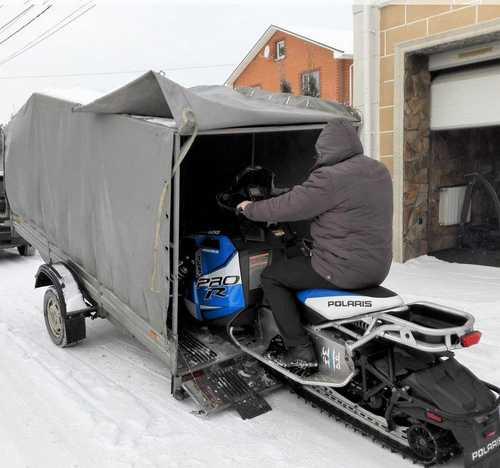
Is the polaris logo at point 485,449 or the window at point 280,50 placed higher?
the window at point 280,50

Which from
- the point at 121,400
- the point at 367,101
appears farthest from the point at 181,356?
the point at 367,101

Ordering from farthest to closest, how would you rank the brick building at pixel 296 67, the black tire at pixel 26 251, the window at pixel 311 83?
the window at pixel 311 83 → the brick building at pixel 296 67 → the black tire at pixel 26 251

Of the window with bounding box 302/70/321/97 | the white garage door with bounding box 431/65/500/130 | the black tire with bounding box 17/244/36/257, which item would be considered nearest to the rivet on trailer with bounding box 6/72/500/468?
the white garage door with bounding box 431/65/500/130

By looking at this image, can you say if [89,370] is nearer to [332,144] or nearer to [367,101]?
[332,144]

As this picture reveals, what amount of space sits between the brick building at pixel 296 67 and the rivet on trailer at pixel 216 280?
51.2ft

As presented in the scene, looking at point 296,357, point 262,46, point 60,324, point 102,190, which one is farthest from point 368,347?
point 262,46

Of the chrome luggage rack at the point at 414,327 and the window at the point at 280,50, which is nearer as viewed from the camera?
the chrome luggage rack at the point at 414,327

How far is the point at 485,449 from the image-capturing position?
2920 mm

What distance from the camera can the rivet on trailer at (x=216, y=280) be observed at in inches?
124

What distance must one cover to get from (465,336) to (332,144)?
1427 mm

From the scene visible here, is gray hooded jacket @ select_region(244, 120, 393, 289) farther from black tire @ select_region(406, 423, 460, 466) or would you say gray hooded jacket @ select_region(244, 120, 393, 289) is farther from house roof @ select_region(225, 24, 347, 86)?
house roof @ select_region(225, 24, 347, 86)

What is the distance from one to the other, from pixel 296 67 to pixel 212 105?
2172cm

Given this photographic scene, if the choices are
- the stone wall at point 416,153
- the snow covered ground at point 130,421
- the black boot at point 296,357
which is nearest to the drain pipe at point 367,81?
the stone wall at point 416,153

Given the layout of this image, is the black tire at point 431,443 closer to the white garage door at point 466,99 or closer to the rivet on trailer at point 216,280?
the rivet on trailer at point 216,280
